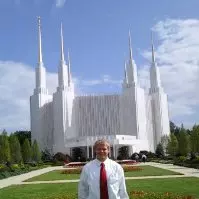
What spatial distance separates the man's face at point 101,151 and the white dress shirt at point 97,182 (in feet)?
0.18

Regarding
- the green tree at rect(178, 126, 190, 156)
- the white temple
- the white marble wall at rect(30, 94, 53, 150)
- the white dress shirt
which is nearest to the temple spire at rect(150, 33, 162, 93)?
the white temple

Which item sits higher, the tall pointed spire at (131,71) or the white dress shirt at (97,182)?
the tall pointed spire at (131,71)

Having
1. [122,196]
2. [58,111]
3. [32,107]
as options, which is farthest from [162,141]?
[122,196]

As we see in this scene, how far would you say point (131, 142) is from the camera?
7075cm

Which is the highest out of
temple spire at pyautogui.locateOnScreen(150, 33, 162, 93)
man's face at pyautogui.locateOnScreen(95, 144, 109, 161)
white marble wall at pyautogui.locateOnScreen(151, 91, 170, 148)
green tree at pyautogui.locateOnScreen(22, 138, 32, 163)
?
temple spire at pyautogui.locateOnScreen(150, 33, 162, 93)

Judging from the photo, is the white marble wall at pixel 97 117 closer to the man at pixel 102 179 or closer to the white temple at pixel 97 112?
the white temple at pixel 97 112

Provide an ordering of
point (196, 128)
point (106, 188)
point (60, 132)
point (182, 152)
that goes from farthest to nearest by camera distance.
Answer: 1. point (60, 132)
2. point (182, 152)
3. point (196, 128)
4. point (106, 188)

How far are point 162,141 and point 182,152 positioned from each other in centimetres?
1913

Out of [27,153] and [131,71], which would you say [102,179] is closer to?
[27,153]

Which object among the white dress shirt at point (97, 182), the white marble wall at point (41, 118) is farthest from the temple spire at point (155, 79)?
the white dress shirt at point (97, 182)

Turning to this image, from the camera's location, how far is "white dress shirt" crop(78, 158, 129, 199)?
5.01 meters

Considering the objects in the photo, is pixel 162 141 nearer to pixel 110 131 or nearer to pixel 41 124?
pixel 110 131

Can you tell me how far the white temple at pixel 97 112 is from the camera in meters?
76.2

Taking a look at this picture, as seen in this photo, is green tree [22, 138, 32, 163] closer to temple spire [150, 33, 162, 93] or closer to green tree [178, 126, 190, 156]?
green tree [178, 126, 190, 156]
